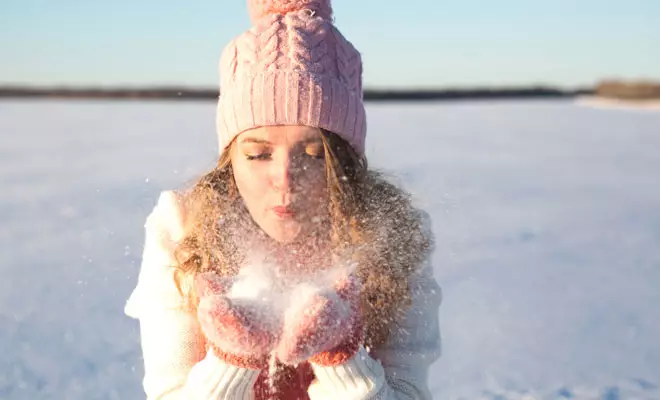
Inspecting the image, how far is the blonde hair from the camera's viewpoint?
7.64 ft

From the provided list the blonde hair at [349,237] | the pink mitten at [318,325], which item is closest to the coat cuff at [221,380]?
the pink mitten at [318,325]

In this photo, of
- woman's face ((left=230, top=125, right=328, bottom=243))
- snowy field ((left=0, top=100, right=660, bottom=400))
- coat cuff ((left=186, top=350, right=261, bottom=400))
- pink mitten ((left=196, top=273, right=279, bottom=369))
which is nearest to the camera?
pink mitten ((left=196, top=273, right=279, bottom=369))

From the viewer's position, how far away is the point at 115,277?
510 cm

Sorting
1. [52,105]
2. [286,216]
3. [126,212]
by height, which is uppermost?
[286,216]

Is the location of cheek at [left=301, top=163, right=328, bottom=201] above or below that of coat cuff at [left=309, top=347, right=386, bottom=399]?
above

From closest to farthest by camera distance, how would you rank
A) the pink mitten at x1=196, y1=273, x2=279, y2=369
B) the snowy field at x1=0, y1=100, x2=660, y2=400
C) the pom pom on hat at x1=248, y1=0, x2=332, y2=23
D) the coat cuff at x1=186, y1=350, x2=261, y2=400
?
the pink mitten at x1=196, y1=273, x2=279, y2=369 → the coat cuff at x1=186, y1=350, x2=261, y2=400 → the pom pom on hat at x1=248, y1=0, x2=332, y2=23 → the snowy field at x1=0, y1=100, x2=660, y2=400

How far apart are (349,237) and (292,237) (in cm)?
25

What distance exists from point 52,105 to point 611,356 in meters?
18.8

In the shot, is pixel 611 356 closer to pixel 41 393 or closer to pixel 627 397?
pixel 627 397

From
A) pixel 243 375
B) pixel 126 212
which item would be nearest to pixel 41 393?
pixel 243 375

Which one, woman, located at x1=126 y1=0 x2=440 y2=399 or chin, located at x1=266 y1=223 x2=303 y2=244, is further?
chin, located at x1=266 y1=223 x2=303 y2=244

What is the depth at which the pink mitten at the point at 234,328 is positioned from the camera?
6.06 feet

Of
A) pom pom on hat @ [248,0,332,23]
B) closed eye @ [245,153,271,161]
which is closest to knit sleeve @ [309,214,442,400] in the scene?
closed eye @ [245,153,271,161]

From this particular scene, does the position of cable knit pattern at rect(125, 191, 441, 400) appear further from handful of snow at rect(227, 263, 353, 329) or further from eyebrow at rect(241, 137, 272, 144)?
eyebrow at rect(241, 137, 272, 144)
